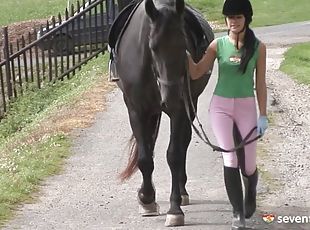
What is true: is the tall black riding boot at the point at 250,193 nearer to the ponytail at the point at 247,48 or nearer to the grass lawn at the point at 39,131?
the ponytail at the point at 247,48

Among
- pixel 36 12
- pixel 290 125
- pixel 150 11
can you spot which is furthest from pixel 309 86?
pixel 36 12

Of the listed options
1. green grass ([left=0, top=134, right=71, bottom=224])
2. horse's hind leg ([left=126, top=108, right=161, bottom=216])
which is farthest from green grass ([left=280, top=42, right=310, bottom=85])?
horse's hind leg ([left=126, top=108, right=161, bottom=216])

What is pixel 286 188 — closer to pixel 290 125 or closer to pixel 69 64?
pixel 290 125

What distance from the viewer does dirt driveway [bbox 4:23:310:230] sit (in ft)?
22.9

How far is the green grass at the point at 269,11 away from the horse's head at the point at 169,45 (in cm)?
2104

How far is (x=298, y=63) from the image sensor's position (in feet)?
57.5

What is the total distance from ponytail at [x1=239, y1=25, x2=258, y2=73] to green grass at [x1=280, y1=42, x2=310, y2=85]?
8.85 meters

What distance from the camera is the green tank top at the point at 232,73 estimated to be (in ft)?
20.5

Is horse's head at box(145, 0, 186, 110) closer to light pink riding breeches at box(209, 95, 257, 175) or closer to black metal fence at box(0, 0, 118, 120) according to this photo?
light pink riding breeches at box(209, 95, 257, 175)

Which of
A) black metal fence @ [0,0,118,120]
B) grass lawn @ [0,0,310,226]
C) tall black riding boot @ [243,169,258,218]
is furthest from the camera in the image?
black metal fence @ [0,0,118,120]

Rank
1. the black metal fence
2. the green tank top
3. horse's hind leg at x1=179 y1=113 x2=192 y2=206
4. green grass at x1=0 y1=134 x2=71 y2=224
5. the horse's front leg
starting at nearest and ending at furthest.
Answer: the green tank top
the horse's front leg
horse's hind leg at x1=179 y1=113 x2=192 y2=206
green grass at x1=0 y1=134 x2=71 y2=224
the black metal fence

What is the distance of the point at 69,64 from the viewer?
17.3 meters

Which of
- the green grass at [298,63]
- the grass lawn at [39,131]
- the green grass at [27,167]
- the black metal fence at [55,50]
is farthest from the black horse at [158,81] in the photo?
the green grass at [298,63]

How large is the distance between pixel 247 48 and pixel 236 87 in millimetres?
322
